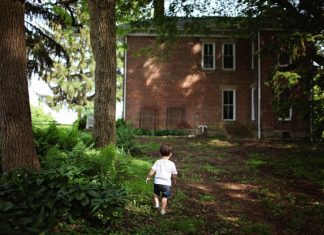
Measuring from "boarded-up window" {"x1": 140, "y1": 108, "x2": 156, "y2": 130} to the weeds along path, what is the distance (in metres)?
9.68

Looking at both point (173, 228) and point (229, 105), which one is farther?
point (229, 105)

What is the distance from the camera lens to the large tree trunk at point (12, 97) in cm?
608

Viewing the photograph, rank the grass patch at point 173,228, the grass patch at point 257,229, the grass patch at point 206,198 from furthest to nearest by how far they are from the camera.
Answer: the grass patch at point 206,198, the grass patch at point 257,229, the grass patch at point 173,228

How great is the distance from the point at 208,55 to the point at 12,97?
22520 mm

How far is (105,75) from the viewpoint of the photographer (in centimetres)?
984

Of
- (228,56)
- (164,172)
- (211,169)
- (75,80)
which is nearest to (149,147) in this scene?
(211,169)

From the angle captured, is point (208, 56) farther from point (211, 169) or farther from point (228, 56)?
point (211, 169)

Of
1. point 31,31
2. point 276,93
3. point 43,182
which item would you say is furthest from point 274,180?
point 31,31

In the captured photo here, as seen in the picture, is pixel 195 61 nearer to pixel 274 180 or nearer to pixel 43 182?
pixel 274 180

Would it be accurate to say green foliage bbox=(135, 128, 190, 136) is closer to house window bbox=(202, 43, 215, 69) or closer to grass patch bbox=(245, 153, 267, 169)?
house window bbox=(202, 43, 215, 69)

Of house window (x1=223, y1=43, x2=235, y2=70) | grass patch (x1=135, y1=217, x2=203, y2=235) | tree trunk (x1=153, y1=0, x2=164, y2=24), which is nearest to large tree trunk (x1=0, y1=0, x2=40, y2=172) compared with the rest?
grass patch (x1=135, y1=217, x2=203, y2=235)

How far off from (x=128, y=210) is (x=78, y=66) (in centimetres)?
3677

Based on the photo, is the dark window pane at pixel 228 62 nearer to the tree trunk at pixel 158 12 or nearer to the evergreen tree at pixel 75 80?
the tree trunk at pixel 158 12

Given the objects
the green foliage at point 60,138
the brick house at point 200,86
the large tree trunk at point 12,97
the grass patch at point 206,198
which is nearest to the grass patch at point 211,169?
the grass patch at point 206,198
